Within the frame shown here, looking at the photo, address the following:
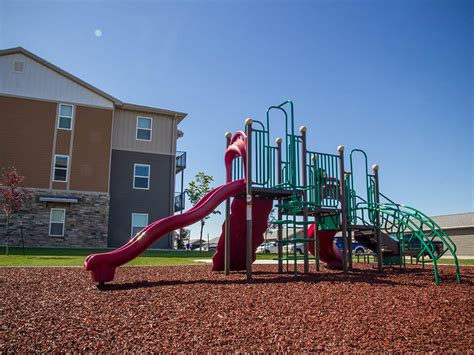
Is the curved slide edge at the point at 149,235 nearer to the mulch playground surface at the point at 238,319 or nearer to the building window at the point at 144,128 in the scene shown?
the mulch playground surface at the point at 238,319

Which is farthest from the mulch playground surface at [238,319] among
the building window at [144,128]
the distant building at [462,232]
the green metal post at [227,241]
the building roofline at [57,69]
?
the distant building at [462,232]

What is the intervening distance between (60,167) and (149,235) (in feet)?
58.9

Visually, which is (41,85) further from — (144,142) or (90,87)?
(144,142)

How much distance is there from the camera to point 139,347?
3502 mm

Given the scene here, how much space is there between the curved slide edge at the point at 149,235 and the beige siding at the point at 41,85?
1826cm

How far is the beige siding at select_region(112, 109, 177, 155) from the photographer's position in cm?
2556

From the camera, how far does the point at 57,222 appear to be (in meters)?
22.7

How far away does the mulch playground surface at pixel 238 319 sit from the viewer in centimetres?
360

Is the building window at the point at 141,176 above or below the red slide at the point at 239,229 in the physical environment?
above

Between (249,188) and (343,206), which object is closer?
(249,188)

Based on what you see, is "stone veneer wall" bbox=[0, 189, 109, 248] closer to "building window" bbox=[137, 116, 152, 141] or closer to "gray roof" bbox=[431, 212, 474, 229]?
"building window" bbox=[137, 116, 152, 141]

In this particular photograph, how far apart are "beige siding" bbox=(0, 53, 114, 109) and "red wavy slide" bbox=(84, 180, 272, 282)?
707 inches

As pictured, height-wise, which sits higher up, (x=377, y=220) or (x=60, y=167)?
(x=60, y=167)

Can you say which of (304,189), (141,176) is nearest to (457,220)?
(141,176)
